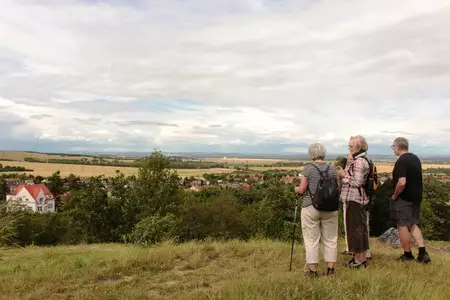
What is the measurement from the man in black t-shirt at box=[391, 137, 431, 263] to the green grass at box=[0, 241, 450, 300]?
0.50 metres

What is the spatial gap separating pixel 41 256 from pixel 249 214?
3514 centimetres

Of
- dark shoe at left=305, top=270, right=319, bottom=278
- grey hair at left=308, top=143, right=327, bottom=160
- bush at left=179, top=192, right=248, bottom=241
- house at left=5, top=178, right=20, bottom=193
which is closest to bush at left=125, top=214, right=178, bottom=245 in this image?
dark shoe at left=305, top=270, right=319, bottom=278

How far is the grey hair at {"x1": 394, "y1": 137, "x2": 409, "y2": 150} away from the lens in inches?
252

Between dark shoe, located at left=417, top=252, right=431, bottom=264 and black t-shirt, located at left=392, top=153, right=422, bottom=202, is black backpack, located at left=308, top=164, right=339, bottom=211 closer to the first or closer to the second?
black t-shirt, located at left=392, top=153, right=422, bottom=202

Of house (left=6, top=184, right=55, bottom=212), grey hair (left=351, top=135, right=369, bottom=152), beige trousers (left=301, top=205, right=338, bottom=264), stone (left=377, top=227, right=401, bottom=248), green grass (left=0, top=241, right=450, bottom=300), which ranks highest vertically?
grey hair (left=351, top=135, right=369, bottom=152)

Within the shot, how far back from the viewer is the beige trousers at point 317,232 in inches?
213

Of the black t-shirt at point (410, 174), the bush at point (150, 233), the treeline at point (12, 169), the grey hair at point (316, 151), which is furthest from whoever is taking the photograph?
the treeline at point (12, 169)

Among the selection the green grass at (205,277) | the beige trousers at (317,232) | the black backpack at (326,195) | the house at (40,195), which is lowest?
the house at (40,195)

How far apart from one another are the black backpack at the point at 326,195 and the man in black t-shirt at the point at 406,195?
156 centimetres

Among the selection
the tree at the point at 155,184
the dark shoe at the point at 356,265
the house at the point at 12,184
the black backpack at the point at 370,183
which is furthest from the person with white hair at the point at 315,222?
the house at the point at 12,184

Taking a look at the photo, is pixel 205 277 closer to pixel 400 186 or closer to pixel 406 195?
pixel 400 186

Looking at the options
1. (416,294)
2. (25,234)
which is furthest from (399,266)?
(25,234)

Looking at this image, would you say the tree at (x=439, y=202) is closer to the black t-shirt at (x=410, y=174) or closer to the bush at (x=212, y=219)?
the bush at (x=212, y=219)

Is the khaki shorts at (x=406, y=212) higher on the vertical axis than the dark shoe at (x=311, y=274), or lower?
higher
